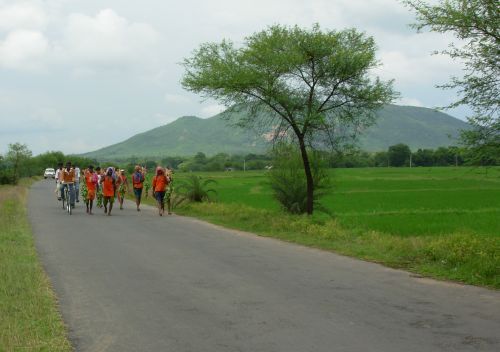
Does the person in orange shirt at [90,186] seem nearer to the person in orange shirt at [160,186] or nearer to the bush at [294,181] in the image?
the person in orange shirt at [160,186]

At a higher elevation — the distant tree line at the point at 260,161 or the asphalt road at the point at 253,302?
the distant tree line at the point at 260,161

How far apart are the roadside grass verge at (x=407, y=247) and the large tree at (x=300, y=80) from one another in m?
3.23

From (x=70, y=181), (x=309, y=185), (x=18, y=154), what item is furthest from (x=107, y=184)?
(x=18, y=154)

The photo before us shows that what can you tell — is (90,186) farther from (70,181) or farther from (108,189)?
(108,189)

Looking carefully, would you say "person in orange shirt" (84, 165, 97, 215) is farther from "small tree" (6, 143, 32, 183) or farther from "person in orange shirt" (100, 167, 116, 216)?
"small tree" (6, 143, 32, 183)

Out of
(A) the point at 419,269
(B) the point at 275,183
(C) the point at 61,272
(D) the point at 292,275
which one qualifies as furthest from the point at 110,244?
(B) the point at 275,183

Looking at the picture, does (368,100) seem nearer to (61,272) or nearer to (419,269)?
(419,269)

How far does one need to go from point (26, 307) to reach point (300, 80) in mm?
13778

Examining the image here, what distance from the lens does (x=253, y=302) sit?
8.16m

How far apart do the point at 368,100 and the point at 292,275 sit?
10.7 metres

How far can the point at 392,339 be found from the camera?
6.39 metres

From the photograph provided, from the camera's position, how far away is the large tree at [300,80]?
1911 centimetres

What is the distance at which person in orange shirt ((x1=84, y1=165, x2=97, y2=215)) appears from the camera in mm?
24062

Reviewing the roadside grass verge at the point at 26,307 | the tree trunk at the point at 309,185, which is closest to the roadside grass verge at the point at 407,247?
the tree trunk at the point at 309,185
